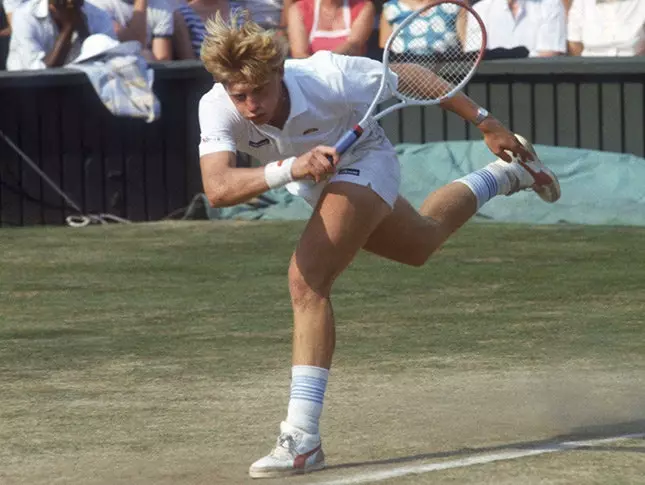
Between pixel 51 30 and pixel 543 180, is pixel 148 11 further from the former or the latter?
pixel 543 180

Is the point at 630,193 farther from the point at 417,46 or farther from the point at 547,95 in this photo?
the point at 417,46

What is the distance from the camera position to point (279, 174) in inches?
231

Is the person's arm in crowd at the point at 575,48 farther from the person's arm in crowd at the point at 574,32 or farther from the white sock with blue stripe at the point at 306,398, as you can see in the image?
the white sock with blue stripe at the point at 306,398

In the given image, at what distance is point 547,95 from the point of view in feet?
48.1

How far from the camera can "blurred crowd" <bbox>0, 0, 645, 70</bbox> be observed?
46.6 feet

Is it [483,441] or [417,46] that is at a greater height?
[417,46]

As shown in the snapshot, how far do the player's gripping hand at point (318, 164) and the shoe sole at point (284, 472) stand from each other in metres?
1.03

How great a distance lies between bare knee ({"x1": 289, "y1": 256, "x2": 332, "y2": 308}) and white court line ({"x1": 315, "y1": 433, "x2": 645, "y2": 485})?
0.66 metres

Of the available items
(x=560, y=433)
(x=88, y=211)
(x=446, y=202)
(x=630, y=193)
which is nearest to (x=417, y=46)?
(x=446, y=202)

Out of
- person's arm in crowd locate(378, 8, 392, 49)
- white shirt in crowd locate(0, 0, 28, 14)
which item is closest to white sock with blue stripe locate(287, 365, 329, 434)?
person's arm in crowd locate(378, 8, 392, 49)

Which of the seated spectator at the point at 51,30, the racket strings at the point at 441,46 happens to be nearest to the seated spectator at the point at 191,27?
the seated spectator at the point at 51,30

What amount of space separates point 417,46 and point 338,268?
3.13 metres

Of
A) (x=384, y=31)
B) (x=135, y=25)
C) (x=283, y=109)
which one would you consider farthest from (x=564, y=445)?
(x=135, y=25)

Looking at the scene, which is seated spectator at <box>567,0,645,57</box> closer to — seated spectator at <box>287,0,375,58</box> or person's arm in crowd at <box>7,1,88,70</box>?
seated spectator at <box>287,0,375,58</box>
